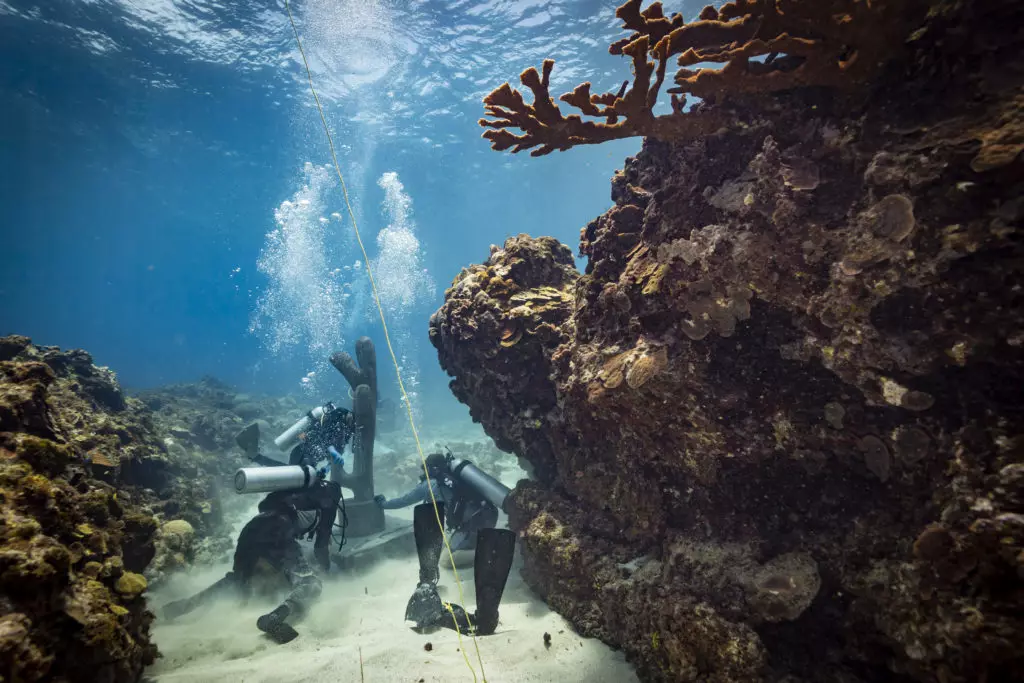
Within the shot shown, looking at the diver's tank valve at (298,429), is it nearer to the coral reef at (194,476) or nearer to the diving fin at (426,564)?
the coral reef at (194,476)

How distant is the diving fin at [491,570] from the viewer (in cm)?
445

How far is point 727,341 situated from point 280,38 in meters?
27.5

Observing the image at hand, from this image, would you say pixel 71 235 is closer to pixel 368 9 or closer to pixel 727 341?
pixel 368 9

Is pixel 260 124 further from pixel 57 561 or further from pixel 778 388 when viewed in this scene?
pixel 778 388

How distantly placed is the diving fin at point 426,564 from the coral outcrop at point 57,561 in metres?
2.60

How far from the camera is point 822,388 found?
2994 mm

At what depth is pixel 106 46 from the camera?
2020cm

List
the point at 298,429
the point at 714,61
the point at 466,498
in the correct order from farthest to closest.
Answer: the point at 298,429 < the point at 466,498 < the point at 714,61

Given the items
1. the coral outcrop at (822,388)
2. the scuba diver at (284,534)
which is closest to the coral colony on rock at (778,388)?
the coral outcrop at (822,388)

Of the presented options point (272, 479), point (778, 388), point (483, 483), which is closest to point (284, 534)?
point (272, 479)

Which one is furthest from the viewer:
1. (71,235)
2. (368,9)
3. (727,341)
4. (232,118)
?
(71,235)

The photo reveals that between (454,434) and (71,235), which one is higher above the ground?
(71,235)

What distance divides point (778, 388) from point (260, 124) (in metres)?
36.4

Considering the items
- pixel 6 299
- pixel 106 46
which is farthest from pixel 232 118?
pixel 6 299
